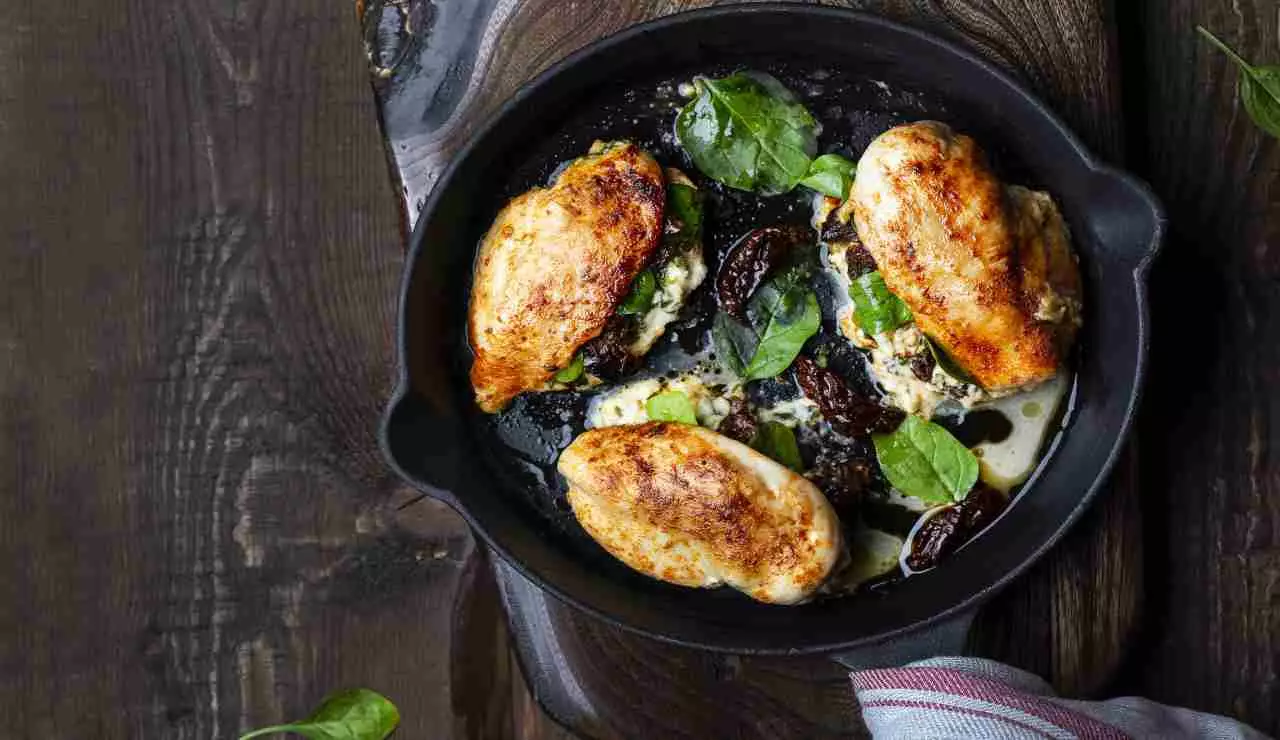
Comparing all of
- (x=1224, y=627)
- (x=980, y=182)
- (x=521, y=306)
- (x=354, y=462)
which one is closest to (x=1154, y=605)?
(x=1224, y=627)

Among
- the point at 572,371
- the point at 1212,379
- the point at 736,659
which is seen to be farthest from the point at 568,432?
the point at 1212,379

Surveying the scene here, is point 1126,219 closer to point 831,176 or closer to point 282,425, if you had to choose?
point 831,176

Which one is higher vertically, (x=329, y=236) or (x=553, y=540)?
(x=329, y=236)

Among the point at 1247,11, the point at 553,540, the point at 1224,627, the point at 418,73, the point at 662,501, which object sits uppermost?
the point at 1247,11

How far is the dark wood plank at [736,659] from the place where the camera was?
204 centimetres

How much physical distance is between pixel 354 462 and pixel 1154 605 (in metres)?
1.66

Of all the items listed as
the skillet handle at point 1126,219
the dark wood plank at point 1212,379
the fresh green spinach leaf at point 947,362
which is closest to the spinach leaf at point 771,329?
the fresh green spinach leaf at point 947,362

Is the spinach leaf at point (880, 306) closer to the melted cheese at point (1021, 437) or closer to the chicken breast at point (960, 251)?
the chicken breast at point (960, 251)

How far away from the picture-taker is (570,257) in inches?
76.9

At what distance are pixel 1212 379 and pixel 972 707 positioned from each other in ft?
2.72

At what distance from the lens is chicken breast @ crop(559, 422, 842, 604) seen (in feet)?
6.40

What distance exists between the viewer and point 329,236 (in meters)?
2.35

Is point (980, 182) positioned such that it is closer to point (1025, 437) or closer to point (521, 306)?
point (1025, 437)

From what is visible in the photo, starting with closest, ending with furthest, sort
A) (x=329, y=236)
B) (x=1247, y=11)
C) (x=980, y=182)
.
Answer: (x=980, y=182) → (x=1247, y=11) → (x=329, y=236)
